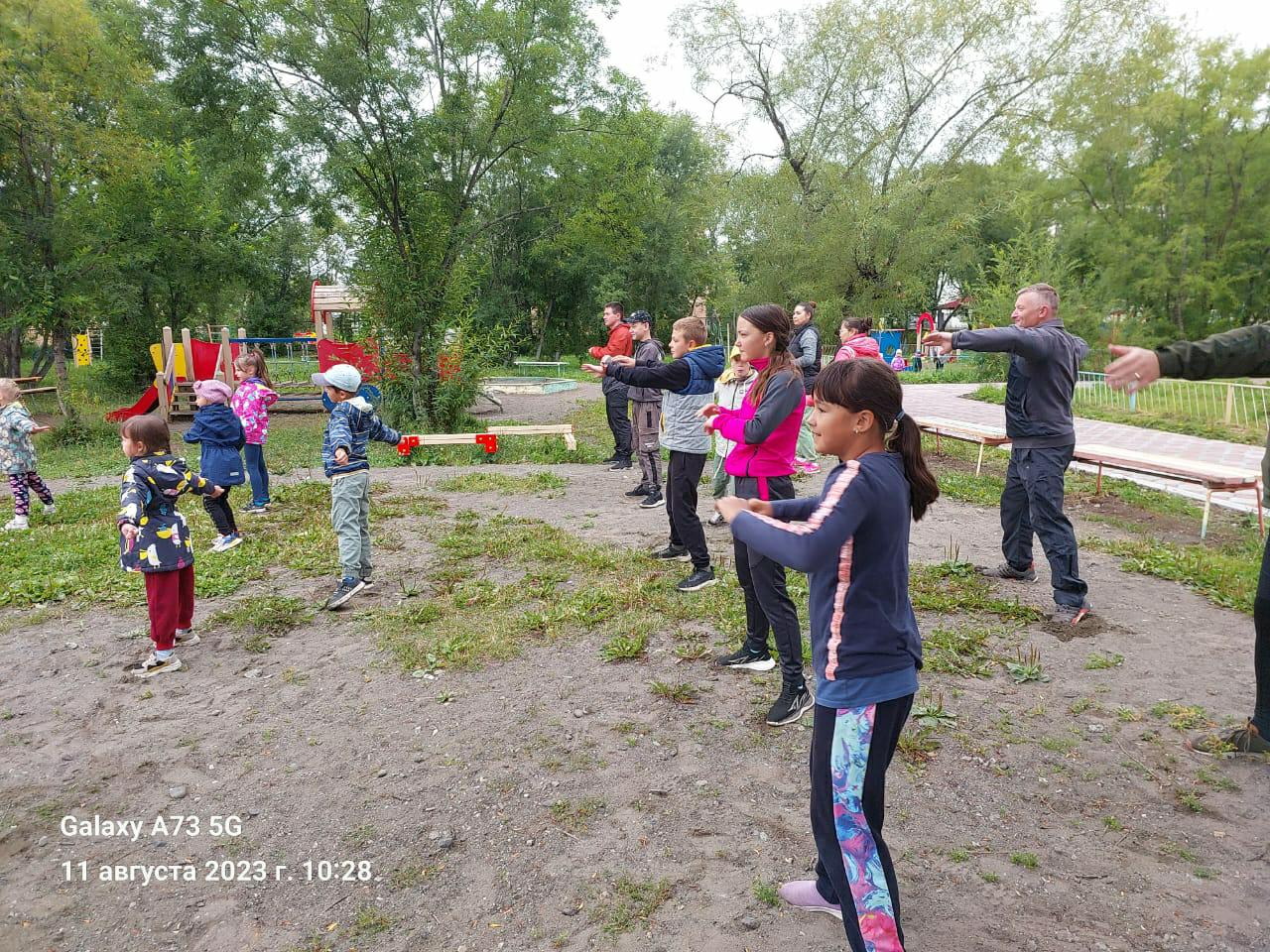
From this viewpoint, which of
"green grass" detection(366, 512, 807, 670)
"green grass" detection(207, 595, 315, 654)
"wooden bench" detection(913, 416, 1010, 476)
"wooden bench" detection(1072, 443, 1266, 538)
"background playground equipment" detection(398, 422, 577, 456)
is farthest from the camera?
"background playground equipment" detection(398, 422, 577, 456)

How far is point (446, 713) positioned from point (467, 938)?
1595 mm

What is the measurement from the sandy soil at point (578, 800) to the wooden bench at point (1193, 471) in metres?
2.47

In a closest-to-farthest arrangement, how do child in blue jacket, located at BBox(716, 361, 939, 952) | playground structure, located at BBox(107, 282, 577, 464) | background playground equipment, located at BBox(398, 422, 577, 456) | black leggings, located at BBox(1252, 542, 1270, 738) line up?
child in blue jacket, located at BBox(716, 361, 939, 952), black leggings, located at BBox(1252, 542, 1270, 738), background playground equipment, located at BBox(398, 422, 577, 456), playground structure, located at BBox(107, 282, 577, 464)

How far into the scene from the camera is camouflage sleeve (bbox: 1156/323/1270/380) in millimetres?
3139

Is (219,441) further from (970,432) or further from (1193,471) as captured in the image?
(1193,471)

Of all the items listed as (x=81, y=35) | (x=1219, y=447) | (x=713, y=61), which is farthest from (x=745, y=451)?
(x=713, y=61)

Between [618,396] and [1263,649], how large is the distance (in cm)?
790

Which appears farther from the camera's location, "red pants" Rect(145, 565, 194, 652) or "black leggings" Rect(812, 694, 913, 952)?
"red pants" Rect(145, 565, 194, 652)

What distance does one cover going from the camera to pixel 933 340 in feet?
13.2

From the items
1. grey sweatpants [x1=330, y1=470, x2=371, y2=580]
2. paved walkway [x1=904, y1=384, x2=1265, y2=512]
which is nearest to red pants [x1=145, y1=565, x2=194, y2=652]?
grey sweatpants [x1=330, y1=470, x2=371, y2=580]

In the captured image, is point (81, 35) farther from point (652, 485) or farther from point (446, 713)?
point (446, 713)

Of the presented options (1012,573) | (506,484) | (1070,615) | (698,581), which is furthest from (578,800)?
(506,484)

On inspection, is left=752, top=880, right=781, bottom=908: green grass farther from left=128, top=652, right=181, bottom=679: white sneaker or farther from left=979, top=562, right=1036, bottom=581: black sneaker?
left=979, top=562, right=1036, bottom=581: black sneaker

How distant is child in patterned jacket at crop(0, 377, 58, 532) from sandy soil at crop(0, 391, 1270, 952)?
11.9 feet
